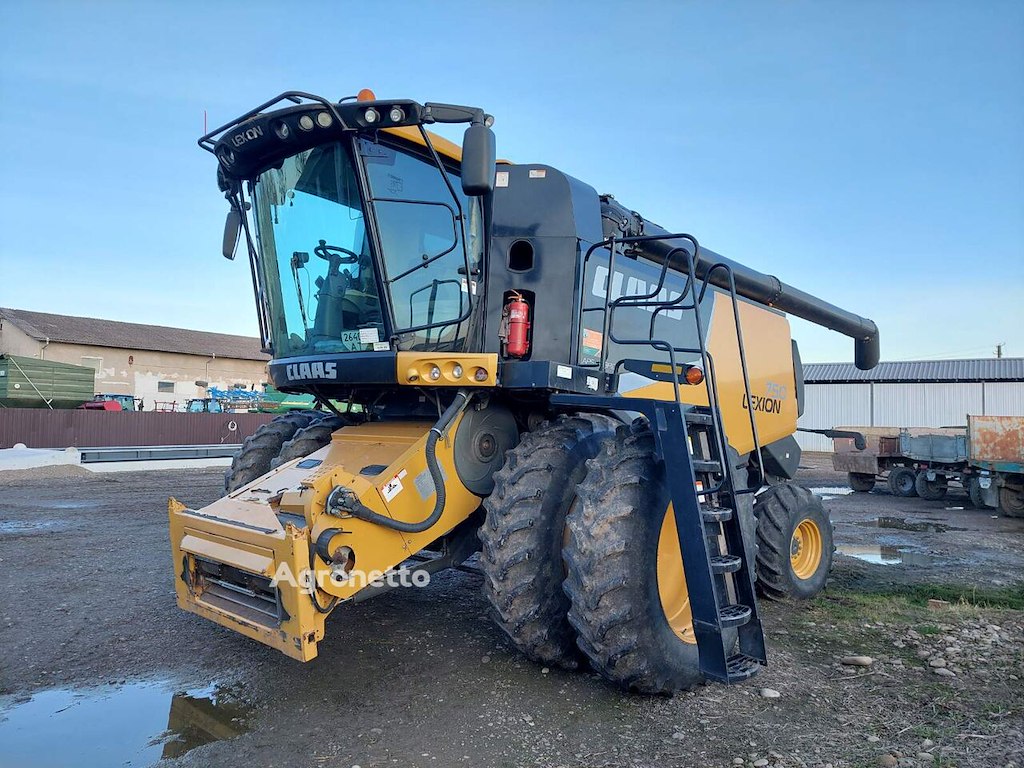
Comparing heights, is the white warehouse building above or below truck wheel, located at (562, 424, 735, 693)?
above

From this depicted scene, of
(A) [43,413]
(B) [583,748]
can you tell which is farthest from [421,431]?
(A) [43,413]

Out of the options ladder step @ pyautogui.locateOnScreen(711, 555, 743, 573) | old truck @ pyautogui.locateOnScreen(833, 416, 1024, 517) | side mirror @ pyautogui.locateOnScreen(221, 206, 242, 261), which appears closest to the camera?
ladder step @ pyautogui.locateOnScreen(711, 555, 743, 573)

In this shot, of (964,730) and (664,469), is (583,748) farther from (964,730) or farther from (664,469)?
(964,730)

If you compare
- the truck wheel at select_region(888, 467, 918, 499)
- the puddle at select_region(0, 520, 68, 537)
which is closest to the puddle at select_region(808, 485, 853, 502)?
the truck wheel at select_region(888, 467, 918, 499)

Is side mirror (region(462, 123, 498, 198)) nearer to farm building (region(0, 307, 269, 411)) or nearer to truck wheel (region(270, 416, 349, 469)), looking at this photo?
truck wheel (region(270, 416, 349, 469))

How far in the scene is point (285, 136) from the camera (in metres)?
4.45

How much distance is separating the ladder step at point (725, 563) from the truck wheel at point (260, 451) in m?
3.56

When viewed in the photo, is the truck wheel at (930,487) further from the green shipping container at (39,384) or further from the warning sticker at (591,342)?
the green shipping container at (39,384)

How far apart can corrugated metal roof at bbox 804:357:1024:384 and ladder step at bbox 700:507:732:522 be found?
31923 millimetres

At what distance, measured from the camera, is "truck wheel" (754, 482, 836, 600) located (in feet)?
18.8

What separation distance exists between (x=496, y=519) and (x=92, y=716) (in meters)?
2.28

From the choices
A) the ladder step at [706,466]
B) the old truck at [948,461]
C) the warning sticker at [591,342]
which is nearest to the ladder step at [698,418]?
the ladder step at [706,466]

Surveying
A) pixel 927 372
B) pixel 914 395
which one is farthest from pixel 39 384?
pixel 927 372

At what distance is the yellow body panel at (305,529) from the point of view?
3.65m
